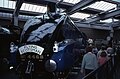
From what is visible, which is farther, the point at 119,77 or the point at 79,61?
the point at 79,61

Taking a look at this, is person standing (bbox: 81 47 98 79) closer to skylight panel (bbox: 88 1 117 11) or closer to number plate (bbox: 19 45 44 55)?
number plate (bbox: 19 45 44 55)

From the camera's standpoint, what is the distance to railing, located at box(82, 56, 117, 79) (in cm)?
457

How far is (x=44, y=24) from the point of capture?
4.99 m

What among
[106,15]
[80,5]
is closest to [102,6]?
[106,15]

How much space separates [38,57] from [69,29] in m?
1.87

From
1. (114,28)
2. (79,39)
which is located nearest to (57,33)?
(79,39)

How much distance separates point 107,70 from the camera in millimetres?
4824

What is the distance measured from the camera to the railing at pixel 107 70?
457cm

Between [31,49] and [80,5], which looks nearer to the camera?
[31,49]

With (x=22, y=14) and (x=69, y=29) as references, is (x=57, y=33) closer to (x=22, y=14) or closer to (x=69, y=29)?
(x=69, y=29)

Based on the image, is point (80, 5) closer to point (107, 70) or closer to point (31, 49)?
point (107, 70)

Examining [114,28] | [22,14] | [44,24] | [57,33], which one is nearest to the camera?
[57,33]

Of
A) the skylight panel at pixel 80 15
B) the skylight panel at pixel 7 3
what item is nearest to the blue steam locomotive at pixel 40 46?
the skylight panel at pixel 7 3

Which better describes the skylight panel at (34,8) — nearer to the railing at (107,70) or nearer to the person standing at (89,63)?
the person standing at (89,63)
